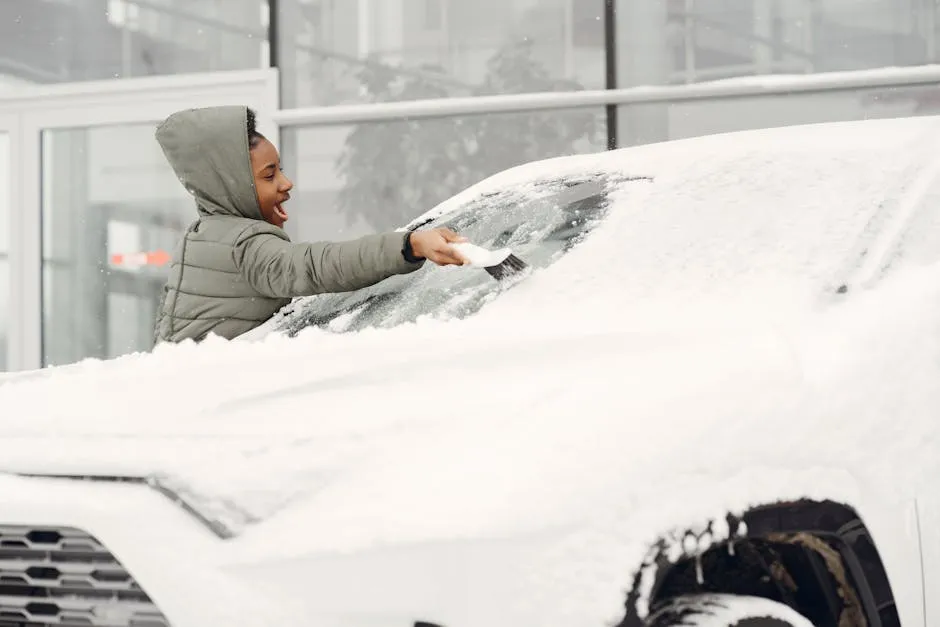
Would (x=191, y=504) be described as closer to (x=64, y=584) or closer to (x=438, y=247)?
(x=64, y=584)

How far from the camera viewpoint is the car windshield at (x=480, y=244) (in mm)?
2320

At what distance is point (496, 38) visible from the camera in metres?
7.25

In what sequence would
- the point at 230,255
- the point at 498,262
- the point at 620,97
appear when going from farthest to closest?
the point at 620,97 < the point at 230,255 < the point at 498,262

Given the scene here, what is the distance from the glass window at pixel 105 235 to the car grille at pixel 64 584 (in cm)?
610

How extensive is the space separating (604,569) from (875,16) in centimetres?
606

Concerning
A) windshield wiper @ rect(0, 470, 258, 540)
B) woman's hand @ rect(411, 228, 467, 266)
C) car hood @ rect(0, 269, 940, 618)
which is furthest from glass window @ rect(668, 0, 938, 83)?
windshield wiper @ rect(0, 470, 258, 540)

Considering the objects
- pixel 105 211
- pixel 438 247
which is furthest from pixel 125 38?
pixel 438 247

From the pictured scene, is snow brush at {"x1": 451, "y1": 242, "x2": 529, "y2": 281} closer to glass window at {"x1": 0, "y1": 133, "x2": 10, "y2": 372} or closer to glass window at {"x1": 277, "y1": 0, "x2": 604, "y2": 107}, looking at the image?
glass window at {"x1": 277, "y1": 0, "x2": 604, "y2": 107}

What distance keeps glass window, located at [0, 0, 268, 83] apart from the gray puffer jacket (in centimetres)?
461

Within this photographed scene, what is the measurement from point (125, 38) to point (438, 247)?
6.31 metres

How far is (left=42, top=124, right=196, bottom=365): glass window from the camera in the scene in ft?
25.5

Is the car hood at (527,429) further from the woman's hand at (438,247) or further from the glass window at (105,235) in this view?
the glass window at (105,235)

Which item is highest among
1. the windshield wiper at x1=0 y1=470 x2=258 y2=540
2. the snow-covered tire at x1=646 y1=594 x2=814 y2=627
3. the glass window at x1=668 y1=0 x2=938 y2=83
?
the glass window at x1=668 y1=0 x2=938 y2=83

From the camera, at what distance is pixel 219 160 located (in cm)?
324
